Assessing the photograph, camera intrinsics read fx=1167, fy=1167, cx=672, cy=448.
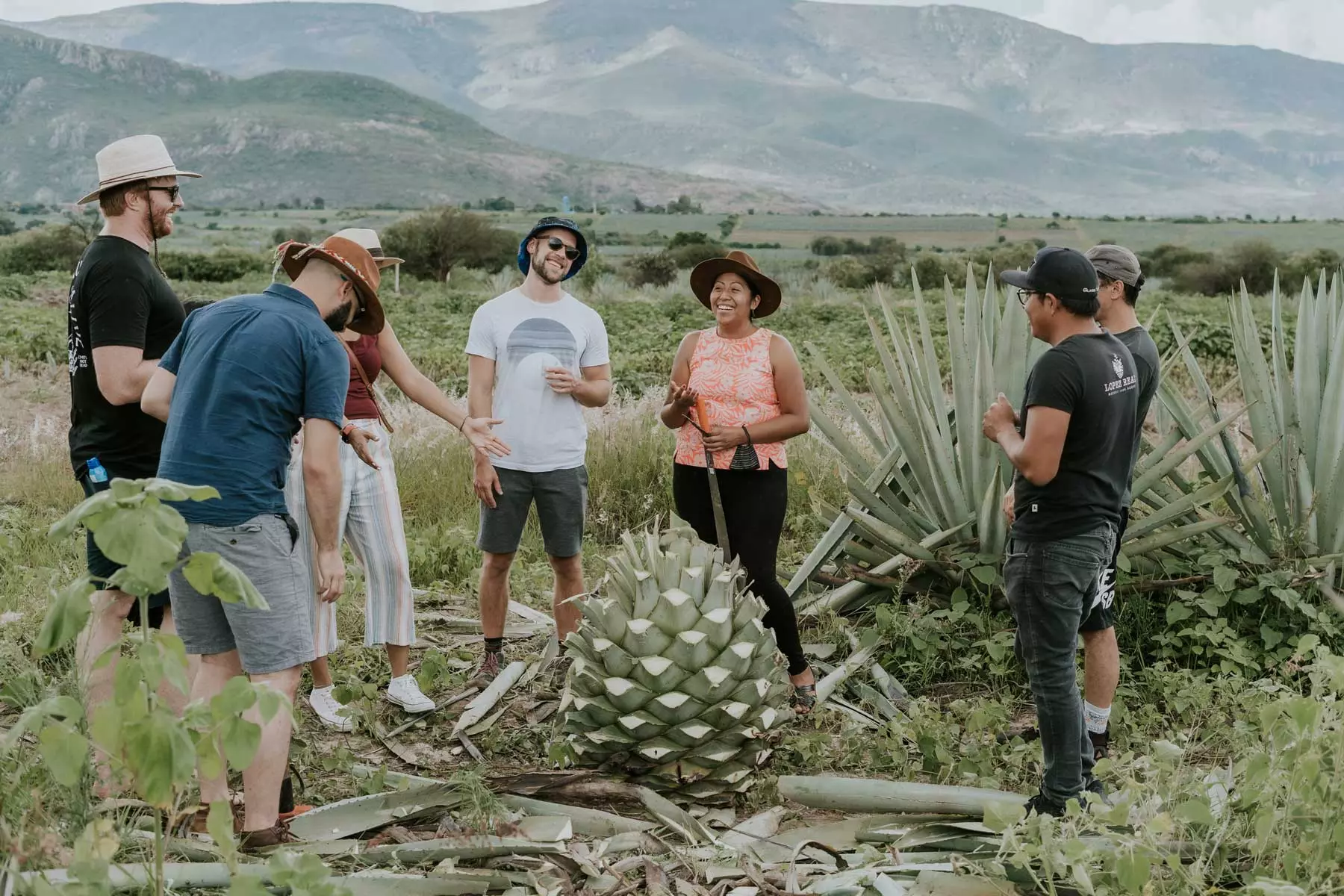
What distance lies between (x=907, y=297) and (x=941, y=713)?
980 inches

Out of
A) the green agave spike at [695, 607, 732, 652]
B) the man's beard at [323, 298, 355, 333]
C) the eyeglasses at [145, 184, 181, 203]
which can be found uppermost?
the eyeglasses at [145, 184, 181, 203]

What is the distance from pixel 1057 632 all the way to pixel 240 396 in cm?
250

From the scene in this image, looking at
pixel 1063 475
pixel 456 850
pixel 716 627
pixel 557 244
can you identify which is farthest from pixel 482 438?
pixel 1063 475

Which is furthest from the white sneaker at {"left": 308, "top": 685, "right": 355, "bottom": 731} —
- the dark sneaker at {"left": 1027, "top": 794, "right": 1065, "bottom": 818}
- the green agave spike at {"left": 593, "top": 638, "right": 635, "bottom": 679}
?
the dark sneaker at {"left": 1027, "top": 794, "right": 1065, "bottom": 818}

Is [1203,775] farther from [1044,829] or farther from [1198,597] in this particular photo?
[1198,597]

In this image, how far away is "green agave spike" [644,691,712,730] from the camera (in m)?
3.75

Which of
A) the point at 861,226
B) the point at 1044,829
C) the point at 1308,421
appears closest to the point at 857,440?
the point at 1308,421

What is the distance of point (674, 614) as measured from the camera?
3.79 metres

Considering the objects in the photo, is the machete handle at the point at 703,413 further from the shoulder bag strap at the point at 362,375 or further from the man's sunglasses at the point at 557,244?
the shoulder bag strap at the point at 362,375

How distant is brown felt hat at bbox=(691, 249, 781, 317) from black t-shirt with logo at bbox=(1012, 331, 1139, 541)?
1.46 m

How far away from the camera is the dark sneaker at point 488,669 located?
5.02 m

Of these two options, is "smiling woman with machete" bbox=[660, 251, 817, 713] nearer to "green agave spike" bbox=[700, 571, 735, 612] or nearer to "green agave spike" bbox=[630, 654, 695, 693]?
"green agave spike" bbox=[700, 571, 735, 612]

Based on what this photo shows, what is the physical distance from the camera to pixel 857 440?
8.99 meters

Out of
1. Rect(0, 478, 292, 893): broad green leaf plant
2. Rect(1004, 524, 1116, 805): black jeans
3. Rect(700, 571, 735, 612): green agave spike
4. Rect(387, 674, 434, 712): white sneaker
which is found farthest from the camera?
Rect(387, 674, 434, 712): white sneaker
